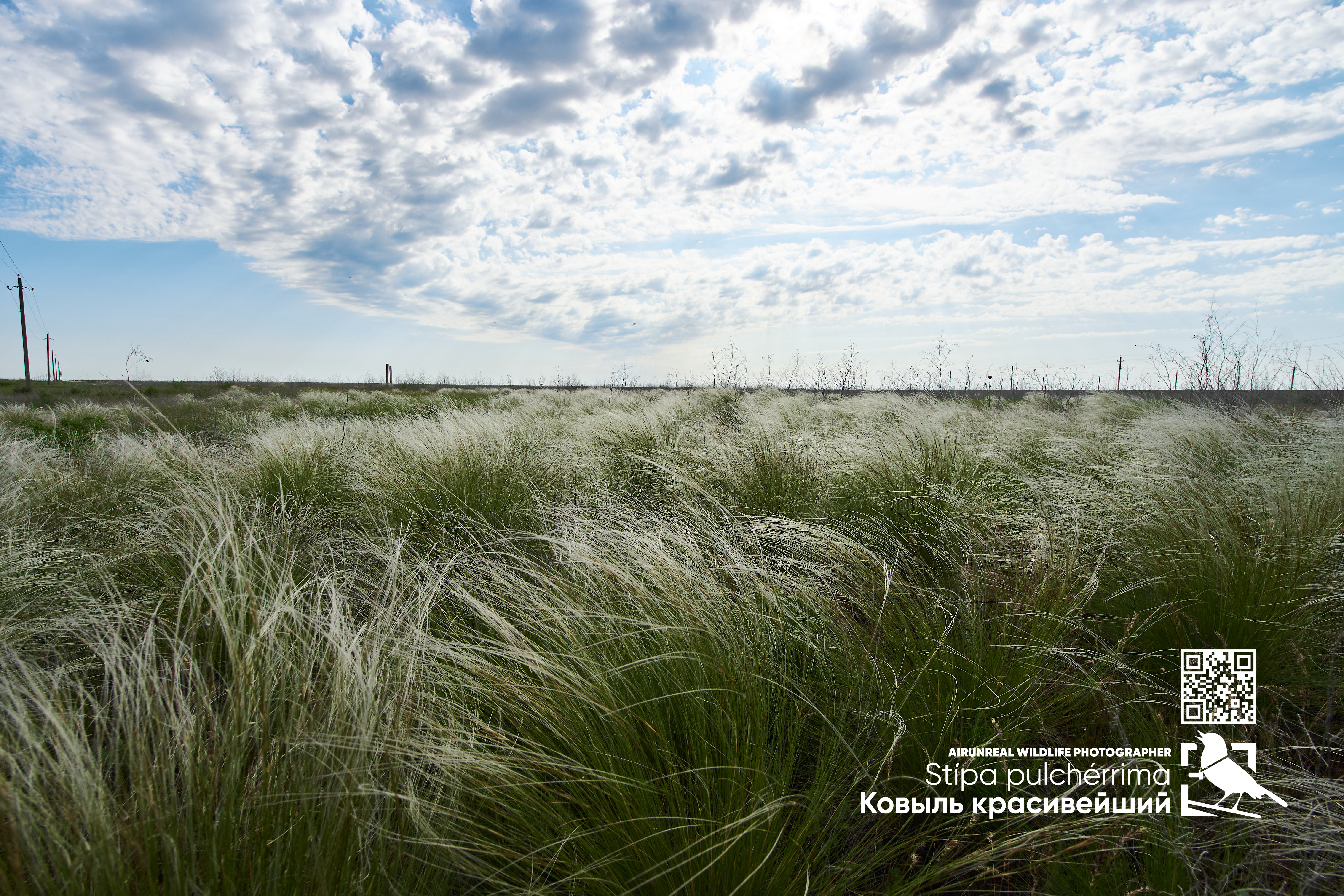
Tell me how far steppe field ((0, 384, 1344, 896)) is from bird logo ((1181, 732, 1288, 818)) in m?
0.03

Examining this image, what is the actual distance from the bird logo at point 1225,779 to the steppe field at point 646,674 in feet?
0.10

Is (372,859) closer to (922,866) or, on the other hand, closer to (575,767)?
(575,767)

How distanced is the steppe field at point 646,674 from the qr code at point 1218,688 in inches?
2.3

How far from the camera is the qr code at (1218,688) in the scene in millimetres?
1452

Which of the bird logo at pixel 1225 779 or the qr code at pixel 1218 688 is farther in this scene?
the qr code at pixel 1218 688

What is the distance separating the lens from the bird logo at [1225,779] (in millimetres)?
1177

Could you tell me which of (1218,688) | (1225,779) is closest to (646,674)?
(1225,779)

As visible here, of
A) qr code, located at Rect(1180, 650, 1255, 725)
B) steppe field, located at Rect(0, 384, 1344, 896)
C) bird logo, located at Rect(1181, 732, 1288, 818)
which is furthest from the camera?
qr code, located at Rect(1180, 650, 1255, 725)

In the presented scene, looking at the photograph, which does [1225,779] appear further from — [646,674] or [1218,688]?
[646,674]

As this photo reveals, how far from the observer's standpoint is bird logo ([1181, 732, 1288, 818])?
1.18 meters

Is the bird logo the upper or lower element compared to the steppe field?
lower

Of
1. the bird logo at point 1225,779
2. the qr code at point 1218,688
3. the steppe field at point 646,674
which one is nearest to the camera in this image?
the steppe field at point 646,674

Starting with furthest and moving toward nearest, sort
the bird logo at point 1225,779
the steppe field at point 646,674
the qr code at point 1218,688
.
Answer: the qr code at point 1218,688 < the bird logo at point 1225,779 < the steppe field at point 646,674

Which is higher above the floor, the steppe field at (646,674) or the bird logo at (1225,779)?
the steppe field at (646,674)
